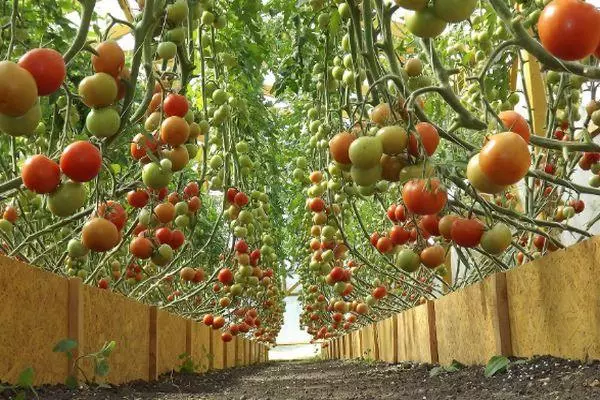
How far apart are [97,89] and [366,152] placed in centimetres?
53

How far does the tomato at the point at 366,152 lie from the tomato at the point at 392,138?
18 millimetres

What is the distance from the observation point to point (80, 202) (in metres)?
1.42

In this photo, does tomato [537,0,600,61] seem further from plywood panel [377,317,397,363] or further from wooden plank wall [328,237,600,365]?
plywood panel [377,317,397,363]

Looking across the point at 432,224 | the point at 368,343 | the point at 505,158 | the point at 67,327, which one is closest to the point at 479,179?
the point at 505,158

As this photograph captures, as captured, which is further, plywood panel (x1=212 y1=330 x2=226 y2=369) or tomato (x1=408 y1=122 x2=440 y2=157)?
plywood panel (x1=212 y1=330 x2=226 y2=369)

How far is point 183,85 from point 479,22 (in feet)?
6.38

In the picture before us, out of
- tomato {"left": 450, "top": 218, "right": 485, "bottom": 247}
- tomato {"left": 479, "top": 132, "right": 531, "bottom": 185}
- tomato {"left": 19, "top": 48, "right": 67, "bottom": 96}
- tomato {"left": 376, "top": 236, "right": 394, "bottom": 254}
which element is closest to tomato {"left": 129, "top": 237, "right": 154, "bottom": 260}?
tomato {"left": 376, "top": 236, "right": 394, "bottom": 254}

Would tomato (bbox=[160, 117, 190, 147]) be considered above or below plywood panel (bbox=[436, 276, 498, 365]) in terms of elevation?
above

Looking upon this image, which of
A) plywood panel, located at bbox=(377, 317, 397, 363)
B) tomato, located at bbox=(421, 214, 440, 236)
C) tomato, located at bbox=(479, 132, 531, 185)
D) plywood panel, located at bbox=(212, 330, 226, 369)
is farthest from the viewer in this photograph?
plywood panel, located at bbox=(212, 330, 226, 369)

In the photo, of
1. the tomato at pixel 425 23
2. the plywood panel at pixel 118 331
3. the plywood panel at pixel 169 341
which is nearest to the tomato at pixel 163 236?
the plywood panel at pixel 118 331

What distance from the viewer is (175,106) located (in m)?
1.77

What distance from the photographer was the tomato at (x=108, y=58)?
1406 millimetres

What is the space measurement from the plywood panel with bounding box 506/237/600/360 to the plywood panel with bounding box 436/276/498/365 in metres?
0.21

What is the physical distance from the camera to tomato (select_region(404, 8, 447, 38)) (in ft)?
3.49
